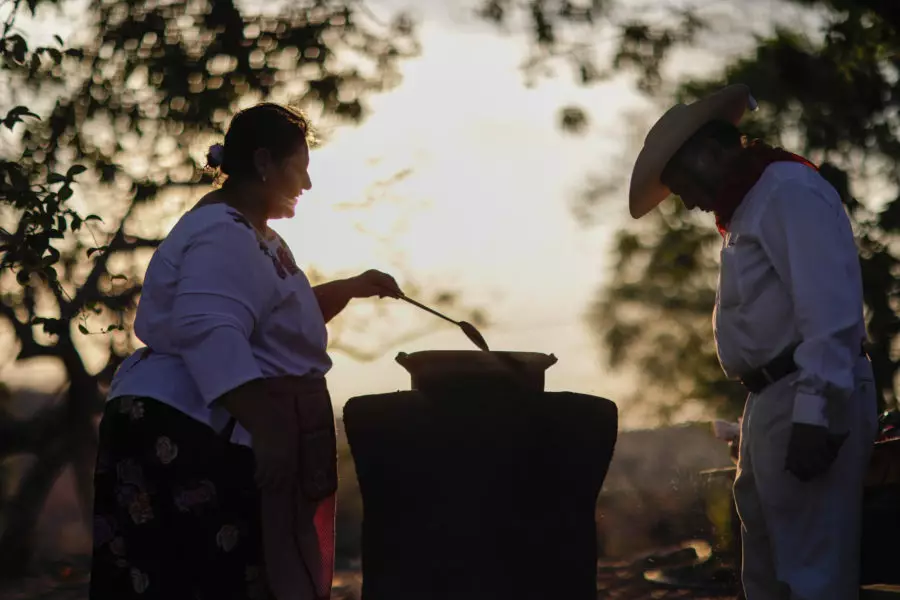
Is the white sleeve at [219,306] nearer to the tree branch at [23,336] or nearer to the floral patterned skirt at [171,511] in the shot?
the floral patterned skirt at [171,511]

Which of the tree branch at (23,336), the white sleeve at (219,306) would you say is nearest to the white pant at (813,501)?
the white sleeve at (219,306)

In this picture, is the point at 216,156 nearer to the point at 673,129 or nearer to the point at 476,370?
the point at 476,370

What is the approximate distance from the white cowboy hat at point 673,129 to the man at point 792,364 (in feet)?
0.09

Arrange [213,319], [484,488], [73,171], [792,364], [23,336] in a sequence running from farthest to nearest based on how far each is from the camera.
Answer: [23,336] < [73,171] < [484,488] < [792,364] < [213,319]

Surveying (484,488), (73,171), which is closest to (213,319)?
(484,488)

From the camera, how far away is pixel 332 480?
12.6 feet

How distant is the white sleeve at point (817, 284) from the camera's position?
3447 millimetres

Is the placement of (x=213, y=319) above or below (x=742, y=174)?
below

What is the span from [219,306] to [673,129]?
1.50 m

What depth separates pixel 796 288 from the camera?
351cm

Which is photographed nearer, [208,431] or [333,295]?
[208,431]

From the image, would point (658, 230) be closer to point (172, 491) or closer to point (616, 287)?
point (616, 287)

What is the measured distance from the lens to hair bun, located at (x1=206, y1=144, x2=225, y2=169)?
12.3 feet

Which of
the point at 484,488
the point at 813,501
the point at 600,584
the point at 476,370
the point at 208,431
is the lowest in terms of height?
the point at 600,584
